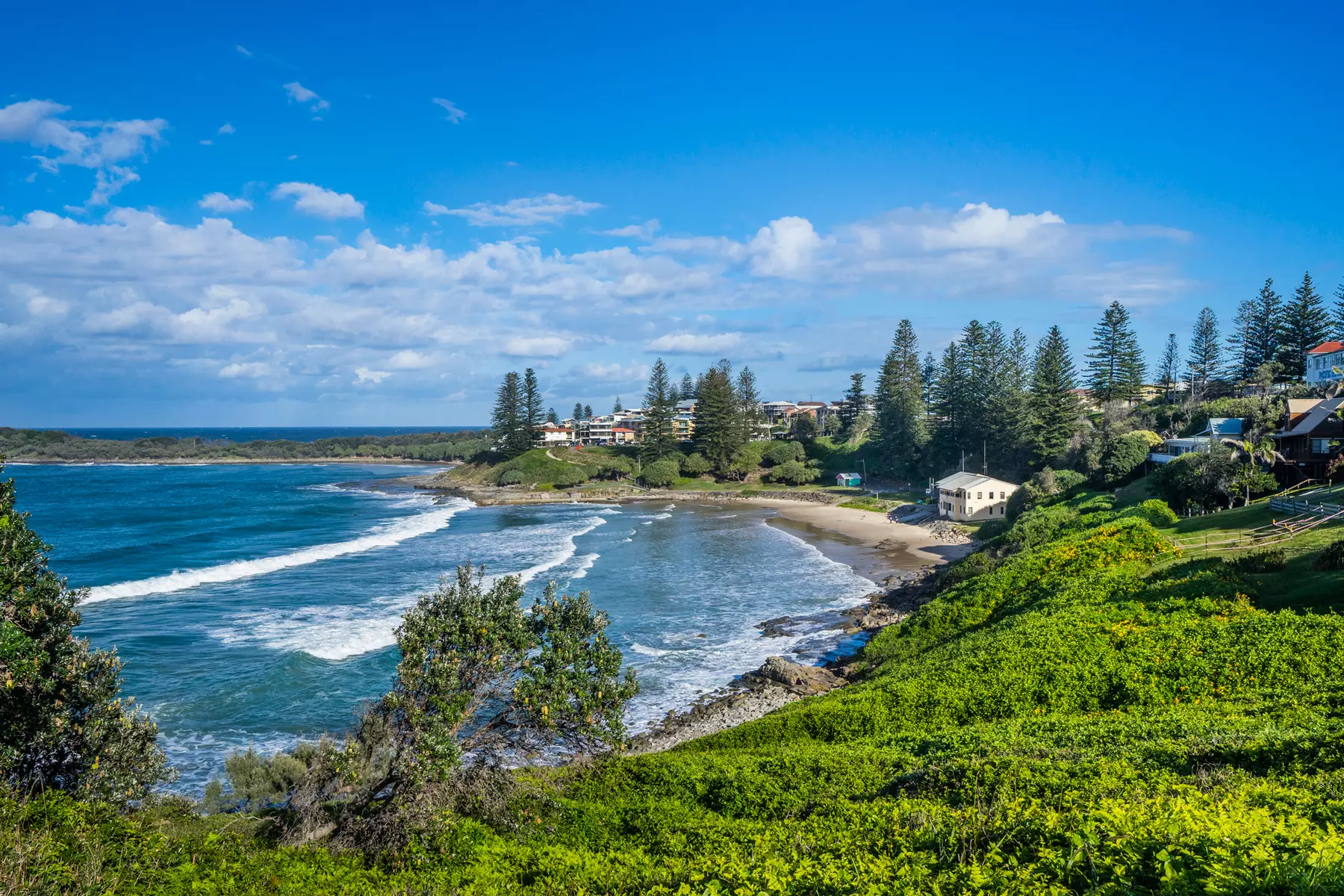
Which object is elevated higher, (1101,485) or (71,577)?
(1101,485)

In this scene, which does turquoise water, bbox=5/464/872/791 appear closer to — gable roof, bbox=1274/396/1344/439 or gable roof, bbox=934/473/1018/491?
gable roof, bbox=934/473/1018/491

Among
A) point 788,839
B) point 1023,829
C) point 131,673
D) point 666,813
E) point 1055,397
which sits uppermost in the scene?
point 1055,397

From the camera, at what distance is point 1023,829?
743 centimetres

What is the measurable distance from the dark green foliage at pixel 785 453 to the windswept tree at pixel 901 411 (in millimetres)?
10040

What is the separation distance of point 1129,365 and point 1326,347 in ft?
56.2

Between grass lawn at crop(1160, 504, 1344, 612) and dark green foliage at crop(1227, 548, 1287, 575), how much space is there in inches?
7.0

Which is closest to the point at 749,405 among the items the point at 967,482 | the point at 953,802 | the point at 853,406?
the point at 853,406

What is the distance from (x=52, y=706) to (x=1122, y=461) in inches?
2155

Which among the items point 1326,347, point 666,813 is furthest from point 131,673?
point 1326,347

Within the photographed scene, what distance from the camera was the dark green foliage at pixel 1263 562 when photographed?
2033 cm

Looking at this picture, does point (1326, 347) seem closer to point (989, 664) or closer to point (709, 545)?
point (709, 545)

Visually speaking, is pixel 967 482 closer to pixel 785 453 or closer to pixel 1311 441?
pixel 1311 441

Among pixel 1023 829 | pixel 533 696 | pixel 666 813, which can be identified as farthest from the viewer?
pixel 533 696

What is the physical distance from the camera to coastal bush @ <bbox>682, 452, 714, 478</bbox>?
97.0 m
